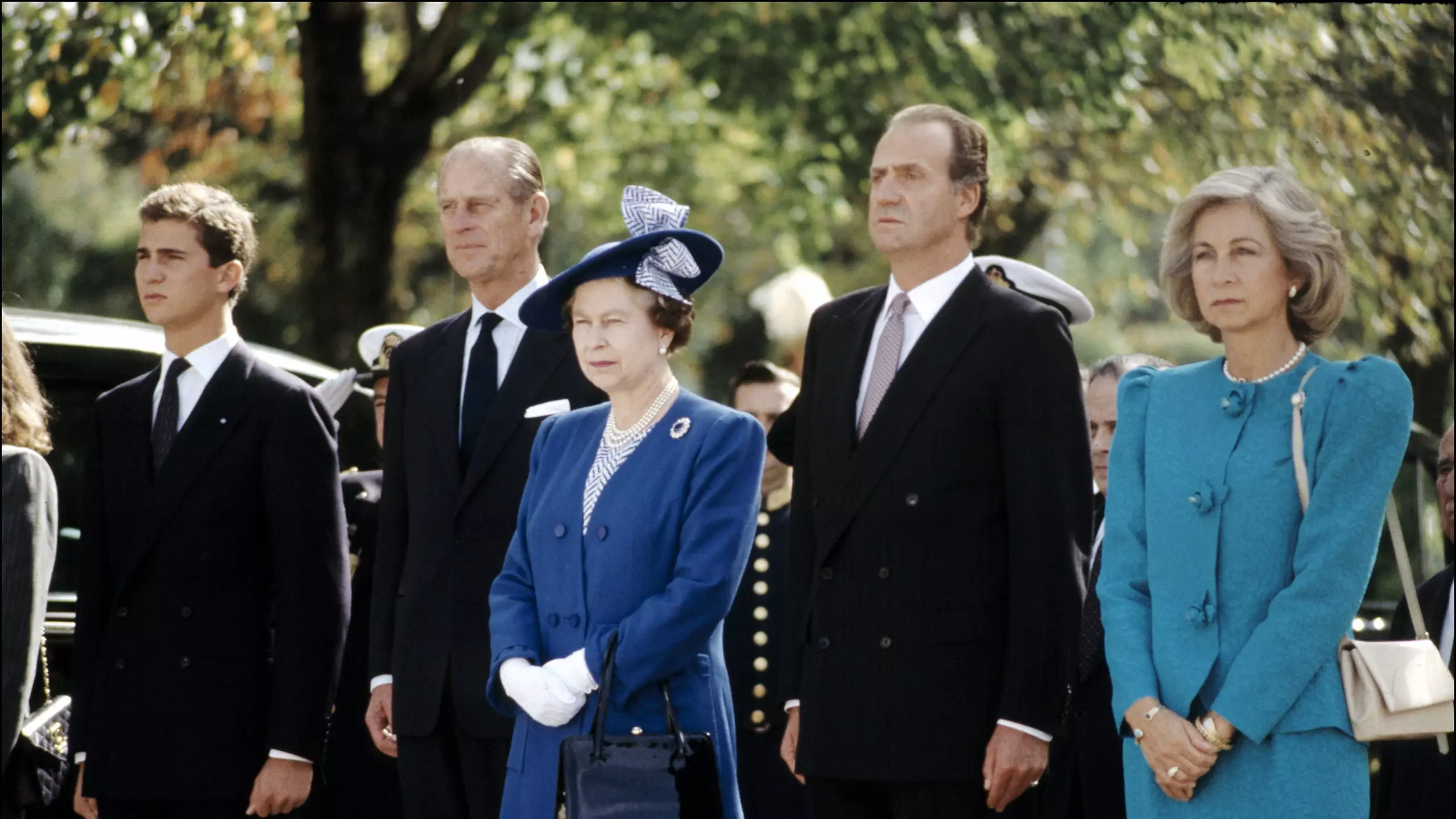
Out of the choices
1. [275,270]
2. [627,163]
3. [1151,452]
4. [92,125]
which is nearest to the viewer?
[1151,452]

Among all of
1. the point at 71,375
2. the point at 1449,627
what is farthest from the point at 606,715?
the point at 1449,627

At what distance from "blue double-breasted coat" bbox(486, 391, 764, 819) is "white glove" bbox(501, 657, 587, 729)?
0.15ft

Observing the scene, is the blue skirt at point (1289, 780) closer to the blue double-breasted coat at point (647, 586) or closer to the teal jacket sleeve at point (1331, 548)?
the teal jacket sleeve at point (1331, 548)

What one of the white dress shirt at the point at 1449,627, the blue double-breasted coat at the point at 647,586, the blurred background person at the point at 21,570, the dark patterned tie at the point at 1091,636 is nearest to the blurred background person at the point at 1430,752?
the white dress shirt at the point at 1449,627

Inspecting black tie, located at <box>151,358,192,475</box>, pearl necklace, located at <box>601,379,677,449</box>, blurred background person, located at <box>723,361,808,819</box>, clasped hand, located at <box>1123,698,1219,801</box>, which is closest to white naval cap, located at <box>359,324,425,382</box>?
blurred background person, located at <box>723,361,808,819</box>

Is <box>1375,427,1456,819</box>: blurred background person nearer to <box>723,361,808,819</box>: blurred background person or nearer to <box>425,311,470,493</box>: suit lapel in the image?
<box>723,361,808,819</box>: blurred background person

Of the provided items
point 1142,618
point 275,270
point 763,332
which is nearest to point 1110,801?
point 1142,618

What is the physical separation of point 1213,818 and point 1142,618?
46 cm

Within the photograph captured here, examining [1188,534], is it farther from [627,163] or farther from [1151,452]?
[627,163]

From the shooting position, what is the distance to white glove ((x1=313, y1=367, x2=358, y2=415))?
6945 mm

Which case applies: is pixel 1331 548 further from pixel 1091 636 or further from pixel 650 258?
pixel 650 258

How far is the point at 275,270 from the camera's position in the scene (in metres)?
24.1

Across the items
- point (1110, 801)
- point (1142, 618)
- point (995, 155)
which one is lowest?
point (1110, 801)

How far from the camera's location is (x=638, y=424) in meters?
4.70
